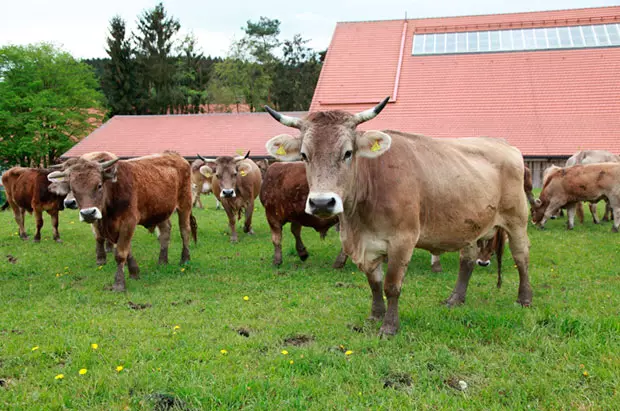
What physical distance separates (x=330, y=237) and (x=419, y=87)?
1667 centimetres

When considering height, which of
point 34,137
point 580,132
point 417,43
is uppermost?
point 417,43

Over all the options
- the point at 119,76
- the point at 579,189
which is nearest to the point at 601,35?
the point at 579,189

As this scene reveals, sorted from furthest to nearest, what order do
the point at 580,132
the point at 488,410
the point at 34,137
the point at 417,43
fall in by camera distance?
the point at 34,137 → the point at 417,43 → the point at 580,132 → the point at 488,410

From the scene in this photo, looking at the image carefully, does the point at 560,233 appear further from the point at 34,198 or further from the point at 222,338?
the point at 34,198

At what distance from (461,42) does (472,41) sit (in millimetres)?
645

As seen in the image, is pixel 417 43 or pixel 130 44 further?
pixel 130 44

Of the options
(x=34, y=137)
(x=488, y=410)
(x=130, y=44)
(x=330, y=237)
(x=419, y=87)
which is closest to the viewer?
(x=488, y=410)

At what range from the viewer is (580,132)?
2208 cm

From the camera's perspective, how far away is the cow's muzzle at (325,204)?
4.01 meters

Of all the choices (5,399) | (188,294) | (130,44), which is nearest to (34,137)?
(130,44)

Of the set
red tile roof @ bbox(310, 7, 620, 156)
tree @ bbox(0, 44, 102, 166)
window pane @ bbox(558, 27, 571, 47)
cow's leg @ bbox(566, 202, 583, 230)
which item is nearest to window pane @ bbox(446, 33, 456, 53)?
red tile roof @ bbox(310, 7, 620, 156)

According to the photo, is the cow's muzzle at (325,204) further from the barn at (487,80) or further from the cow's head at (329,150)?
the barn at (487,80)

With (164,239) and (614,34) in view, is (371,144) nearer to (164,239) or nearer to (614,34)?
(164,239)

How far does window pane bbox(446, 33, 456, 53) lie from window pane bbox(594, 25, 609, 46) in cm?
746
